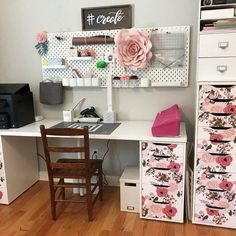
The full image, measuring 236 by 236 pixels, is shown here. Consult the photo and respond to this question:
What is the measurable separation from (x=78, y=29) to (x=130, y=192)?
168 cm

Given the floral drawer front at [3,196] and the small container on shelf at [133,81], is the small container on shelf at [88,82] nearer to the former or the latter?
the small container on shelf at [133,81]

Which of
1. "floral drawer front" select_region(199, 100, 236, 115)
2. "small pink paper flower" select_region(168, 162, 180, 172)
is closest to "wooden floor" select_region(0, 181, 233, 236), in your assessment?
"small pink paper flower" select_region(168, 162, 180, 172)

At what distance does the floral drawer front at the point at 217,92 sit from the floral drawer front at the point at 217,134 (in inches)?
9.2

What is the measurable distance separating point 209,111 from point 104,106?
1152 millimetres

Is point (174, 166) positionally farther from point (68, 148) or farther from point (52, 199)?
point (52, 199)

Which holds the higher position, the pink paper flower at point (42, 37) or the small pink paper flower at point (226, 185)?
the pink paper flower at point (42, 37)

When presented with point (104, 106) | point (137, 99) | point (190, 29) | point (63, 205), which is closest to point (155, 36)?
point (190, 29)

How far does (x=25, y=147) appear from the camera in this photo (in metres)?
2.85

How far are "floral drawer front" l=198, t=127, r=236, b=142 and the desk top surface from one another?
135 mm

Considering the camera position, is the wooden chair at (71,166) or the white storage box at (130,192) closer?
the wooden chair at (71,166)

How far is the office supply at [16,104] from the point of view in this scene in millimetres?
A: 2471

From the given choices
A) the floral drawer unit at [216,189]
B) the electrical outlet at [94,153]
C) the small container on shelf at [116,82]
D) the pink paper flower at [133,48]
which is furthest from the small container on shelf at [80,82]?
the floral drawer unit at [216,189]

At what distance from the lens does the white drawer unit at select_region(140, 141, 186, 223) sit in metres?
2.11

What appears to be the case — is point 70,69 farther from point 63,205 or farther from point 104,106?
point 63,205
